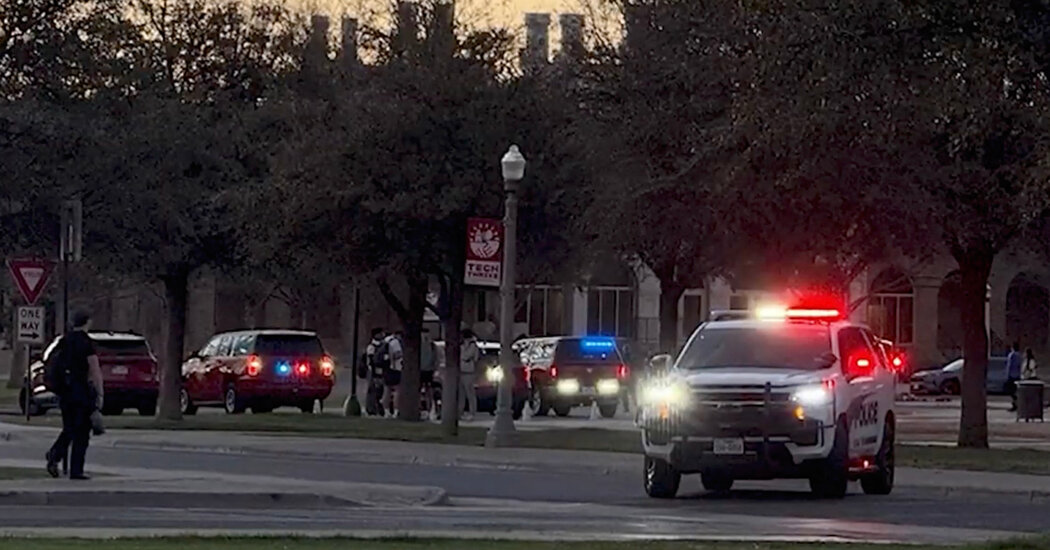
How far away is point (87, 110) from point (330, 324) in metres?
54.2

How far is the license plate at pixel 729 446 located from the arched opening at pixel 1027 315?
5809cm

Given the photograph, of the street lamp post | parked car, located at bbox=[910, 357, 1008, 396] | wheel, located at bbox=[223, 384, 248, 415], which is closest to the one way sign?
the street lamp post

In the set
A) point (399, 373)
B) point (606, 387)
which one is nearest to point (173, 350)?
point (399, 373)

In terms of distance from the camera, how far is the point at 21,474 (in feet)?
77.7

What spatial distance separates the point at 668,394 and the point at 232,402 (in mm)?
23140

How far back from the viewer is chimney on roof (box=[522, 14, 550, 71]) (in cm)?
3338

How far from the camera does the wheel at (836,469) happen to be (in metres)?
22.0

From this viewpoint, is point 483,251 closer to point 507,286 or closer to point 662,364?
point 507,286

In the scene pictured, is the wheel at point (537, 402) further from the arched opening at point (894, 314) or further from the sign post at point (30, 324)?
the arched opening at point (894, 314)

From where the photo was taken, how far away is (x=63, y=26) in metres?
27.2

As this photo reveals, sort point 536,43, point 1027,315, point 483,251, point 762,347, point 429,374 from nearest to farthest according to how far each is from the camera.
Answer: point 762,347, point 483,251, point 536,43, point 429,374, point 1027,315

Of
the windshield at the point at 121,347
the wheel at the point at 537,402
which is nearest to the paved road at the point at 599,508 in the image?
the windshield at the point at 121,347

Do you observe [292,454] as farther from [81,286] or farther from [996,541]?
[81,286]

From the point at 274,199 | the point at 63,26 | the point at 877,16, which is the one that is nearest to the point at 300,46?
the point at 274,199
